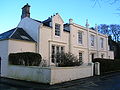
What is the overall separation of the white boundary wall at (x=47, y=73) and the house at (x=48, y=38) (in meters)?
2.29

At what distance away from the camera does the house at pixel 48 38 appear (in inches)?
750

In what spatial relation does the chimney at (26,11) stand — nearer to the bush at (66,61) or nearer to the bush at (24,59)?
the bush at (66,61)

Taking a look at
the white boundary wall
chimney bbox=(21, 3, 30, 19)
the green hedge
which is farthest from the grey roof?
the green hedge

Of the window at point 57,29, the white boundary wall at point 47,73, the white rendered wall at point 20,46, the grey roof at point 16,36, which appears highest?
the window at point 57,29

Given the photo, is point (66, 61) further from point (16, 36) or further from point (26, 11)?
point (26, 11)

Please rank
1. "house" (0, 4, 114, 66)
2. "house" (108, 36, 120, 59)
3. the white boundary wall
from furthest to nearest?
"house" (108, 36, 120, 59) → "house" (0, 4, 114, 66) → the white boundary wall

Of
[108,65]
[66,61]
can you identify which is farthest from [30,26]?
[108,65]

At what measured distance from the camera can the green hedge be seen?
22.3 metres

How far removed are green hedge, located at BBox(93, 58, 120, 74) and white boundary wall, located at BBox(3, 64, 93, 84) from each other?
4050mm

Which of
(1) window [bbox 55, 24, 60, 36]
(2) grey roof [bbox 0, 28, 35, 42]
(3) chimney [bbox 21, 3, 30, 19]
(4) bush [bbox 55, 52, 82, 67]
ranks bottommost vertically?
(4) bush [bbox 55, 52, 82, 67]

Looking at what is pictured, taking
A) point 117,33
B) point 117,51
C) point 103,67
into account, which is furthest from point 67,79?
point 117,33

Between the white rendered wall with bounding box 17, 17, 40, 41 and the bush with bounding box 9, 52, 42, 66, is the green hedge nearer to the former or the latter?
the white rendered wall with bounding box 17, 17, 40, 41

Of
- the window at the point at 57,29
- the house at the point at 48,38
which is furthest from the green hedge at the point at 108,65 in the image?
the window at the point at 57,29

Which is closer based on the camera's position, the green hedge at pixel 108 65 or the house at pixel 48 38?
the house at pixel 48 38
